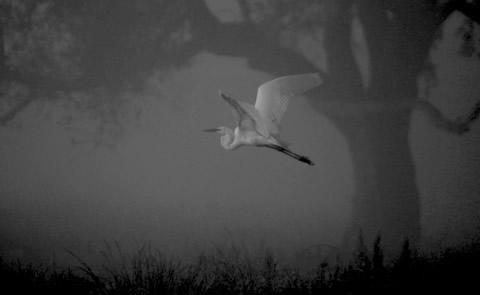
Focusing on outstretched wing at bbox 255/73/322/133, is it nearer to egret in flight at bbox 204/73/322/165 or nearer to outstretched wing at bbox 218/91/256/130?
egret in flight at bbox 204/73/322/165

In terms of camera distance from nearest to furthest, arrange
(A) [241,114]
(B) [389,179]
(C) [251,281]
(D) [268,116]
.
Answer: (A) [241,114] → (D) [268,116] → (C) [251,281] → (B) [389,179]

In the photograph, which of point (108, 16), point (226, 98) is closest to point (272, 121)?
point (226, 98)

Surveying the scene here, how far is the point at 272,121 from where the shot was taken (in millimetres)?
3207

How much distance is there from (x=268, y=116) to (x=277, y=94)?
0.23m

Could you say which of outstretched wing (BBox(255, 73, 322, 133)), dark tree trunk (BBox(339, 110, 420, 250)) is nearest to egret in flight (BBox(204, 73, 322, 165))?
outstretched wing (BBox(255, 73, 322, 133))

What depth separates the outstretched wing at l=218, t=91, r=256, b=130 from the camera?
8.11 feet

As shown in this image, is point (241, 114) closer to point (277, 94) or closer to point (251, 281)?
point (277, 94)

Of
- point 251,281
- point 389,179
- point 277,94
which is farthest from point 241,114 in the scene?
point 389,179

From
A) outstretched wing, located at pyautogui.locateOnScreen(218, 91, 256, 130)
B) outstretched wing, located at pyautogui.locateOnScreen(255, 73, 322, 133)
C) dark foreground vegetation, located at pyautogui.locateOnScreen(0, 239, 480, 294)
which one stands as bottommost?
dark foreground vegetation, located at pyautogui.locateOnScreen(0, 239, 480, 294)

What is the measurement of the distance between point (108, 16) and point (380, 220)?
332 inches

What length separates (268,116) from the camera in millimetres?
3219

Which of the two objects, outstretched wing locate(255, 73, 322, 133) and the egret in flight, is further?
outstretched wing locate(255, 73, 322, 133)

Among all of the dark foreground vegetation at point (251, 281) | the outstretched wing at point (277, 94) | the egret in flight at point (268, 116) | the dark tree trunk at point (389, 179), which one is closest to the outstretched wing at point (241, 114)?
the egret in flight at point (268, 116)

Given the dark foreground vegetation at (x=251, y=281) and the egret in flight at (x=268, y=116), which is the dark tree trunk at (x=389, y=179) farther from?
the egret in flight at (x=268, y=116)
